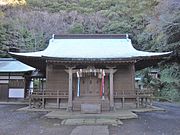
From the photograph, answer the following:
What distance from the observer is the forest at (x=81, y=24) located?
27203 mm

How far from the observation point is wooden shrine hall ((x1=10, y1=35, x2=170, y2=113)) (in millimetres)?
15070

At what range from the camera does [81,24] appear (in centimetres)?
3969

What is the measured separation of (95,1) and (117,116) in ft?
121

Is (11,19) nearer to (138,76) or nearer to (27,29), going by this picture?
(27,29)

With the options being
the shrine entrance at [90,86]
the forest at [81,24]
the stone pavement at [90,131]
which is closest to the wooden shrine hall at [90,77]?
the shrine entrance at [90,86]

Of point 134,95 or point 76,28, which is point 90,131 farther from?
point 76,28

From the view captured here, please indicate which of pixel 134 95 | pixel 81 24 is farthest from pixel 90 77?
pixel 81 24

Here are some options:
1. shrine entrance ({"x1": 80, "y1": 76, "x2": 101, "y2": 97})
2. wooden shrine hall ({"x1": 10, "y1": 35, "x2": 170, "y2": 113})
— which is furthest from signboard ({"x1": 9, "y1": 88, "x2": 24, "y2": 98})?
shrine entrance ({"x1": 80, "y1": 76, "x2": 101, "y2": 97})

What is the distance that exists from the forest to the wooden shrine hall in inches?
330

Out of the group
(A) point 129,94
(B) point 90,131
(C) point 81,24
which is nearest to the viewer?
(B) point 90,131

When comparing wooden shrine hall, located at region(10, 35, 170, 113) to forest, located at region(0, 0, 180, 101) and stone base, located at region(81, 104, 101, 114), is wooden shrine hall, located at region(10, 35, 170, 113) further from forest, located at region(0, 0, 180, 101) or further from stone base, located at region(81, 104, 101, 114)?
forest, located at region(0, 0, 180, 101)

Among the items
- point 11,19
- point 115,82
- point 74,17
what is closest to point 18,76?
point 115,82

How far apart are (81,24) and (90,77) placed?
953 inches

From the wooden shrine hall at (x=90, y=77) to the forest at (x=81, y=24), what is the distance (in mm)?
8393
